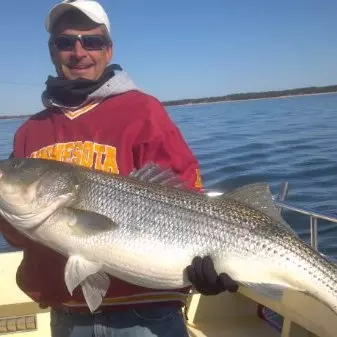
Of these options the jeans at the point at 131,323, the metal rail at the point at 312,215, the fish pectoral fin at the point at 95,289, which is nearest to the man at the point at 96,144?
the jeans at the point at 131,323

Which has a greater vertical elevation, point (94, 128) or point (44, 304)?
point (94, 128)

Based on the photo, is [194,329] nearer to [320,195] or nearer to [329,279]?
[329,279]

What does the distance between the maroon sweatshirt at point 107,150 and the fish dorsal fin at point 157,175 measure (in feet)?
0.19

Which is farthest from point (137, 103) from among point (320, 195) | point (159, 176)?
point (320, 195)

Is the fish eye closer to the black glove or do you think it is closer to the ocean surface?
the black glove

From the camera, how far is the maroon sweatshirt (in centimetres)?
336

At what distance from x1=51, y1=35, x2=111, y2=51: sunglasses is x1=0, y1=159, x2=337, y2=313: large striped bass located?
0.96 meters

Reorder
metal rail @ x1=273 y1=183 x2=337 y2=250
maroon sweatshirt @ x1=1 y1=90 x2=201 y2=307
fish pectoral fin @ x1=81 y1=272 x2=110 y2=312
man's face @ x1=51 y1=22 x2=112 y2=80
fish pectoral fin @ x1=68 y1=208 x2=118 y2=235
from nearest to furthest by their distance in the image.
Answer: fish pectoral fin @ x1=81 y1=272 x2=110 y2=312
fish pectoral fin @ x1=68 y1=208 x2=118 y2=235
maroon sweatshirt @ x1=1 y1=90 x2=201 y2=307
man's face @ x1=51 y1=22 x2=112 y2=80
metal rail @ x1=273 y1=183 x2=337 y2=250

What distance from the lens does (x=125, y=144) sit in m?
3.43

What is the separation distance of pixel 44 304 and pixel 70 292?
0.47 m

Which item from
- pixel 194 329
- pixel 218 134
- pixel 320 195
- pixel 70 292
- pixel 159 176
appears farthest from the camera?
pixel 218 134

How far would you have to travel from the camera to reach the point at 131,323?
326cm

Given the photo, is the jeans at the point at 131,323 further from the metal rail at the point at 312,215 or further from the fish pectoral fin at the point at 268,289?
the metal rail at the point at 312,215

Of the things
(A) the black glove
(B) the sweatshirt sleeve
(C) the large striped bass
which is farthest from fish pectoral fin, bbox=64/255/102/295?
(B) the sweatshirt sleeve
